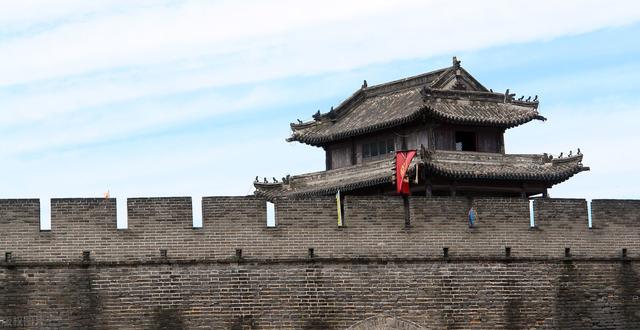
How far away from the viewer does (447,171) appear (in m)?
26.5

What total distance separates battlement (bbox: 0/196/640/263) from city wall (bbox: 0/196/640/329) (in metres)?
0.02

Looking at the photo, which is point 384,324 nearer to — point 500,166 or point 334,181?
point 500,166

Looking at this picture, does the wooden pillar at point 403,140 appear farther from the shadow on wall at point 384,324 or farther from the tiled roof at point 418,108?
the shadow on wall at point 384,324

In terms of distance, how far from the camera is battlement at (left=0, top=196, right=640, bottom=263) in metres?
20.1

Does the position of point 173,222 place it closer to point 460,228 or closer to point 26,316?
point 26,316

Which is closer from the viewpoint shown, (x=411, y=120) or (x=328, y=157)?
(x=411, y=120)

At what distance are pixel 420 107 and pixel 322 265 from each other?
262 inches

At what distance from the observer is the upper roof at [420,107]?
90.4 feet

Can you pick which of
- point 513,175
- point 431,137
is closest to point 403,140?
point 431,137

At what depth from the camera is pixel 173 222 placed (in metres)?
20.5

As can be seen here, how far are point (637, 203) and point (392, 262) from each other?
421 cm

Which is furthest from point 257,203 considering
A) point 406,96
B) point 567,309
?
point 406,96

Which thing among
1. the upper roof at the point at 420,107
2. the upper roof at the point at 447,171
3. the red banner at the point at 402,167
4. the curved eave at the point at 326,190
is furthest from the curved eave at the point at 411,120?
the curved eave at the point at 326,190

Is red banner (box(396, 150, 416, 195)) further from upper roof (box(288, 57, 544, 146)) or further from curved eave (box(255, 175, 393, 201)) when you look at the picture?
upper roof (box(288, 57, 544, 146))
